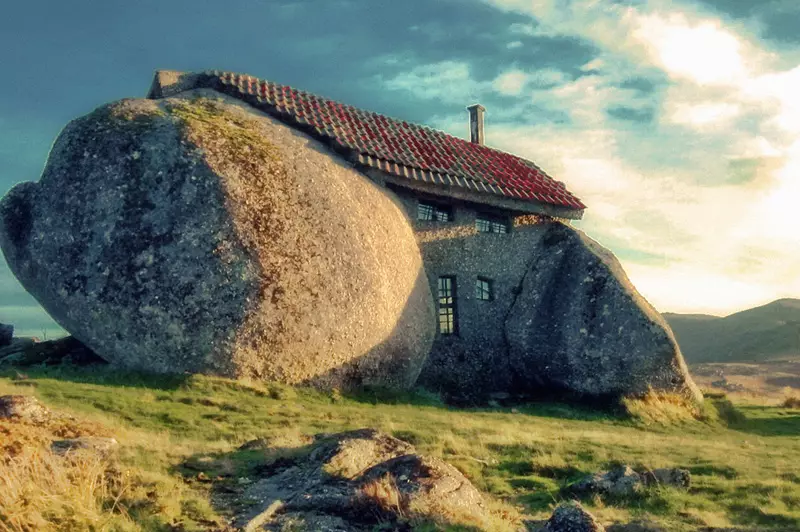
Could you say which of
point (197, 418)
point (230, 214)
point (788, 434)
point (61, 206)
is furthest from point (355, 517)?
point (788, 434)

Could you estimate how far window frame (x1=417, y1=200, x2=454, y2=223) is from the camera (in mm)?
22812

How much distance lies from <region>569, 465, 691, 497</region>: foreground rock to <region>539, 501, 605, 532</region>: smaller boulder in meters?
4.19

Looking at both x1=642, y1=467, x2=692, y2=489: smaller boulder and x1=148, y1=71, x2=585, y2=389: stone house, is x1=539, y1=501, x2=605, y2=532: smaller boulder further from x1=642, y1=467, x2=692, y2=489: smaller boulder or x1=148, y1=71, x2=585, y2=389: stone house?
x1=148, y1=71, x2=585, y2=389: stone house

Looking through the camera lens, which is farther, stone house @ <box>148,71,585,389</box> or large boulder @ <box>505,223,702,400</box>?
stone house @ <box>148,71,585,389</box>

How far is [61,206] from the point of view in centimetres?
1792

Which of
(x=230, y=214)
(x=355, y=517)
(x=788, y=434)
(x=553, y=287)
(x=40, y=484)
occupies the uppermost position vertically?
(x=230, y=214)

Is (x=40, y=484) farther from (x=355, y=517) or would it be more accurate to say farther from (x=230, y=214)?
(x=230, y=214)

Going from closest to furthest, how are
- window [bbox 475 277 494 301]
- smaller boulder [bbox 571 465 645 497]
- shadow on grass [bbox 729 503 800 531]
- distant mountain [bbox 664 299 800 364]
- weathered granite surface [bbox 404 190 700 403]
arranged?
shadow on grass [bbox 729 503 800 531] < smaller boulder [bbox 571 465 645 497] < weathered granite surface [bbox 404 190 700 403] < window [bbox 475 277 494 301] < distant mountain [bbox 664 299 800 364]

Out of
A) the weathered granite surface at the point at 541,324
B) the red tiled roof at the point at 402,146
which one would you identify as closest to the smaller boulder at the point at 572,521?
the weathered granite surface at the point at 541,324

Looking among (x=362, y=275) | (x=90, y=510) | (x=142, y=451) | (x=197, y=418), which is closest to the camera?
(x=90, y=510)

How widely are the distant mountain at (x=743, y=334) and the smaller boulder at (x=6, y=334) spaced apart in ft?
207

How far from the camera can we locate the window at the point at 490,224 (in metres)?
24.1

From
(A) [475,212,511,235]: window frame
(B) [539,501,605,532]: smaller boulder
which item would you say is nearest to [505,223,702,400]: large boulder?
(A) [475,212,511,235]: window frame

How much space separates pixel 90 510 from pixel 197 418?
6.87 meters
